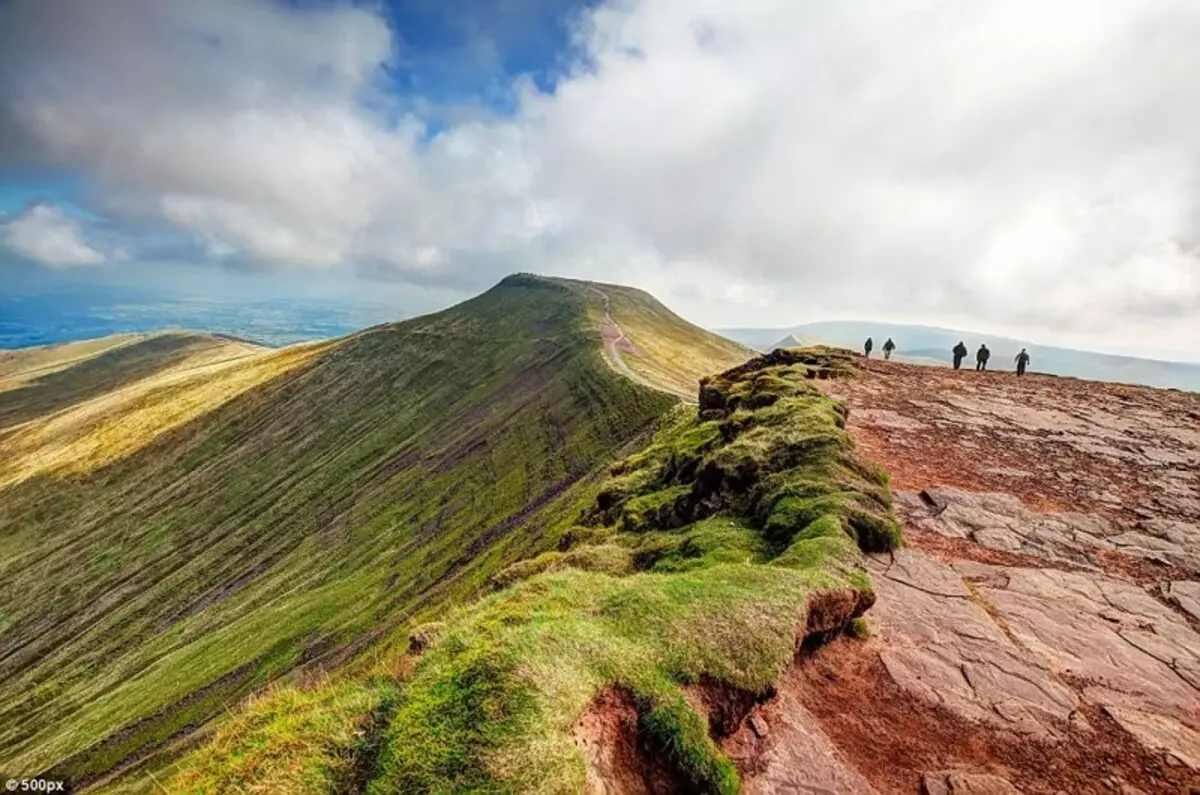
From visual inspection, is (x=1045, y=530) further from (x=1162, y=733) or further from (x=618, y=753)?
(x=618, y=753)

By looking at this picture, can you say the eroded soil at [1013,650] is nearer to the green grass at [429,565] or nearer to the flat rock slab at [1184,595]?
the flat rock slab at [1184,595]

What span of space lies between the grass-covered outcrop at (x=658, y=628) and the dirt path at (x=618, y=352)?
6834 centimetres

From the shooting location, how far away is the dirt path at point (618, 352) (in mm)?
99688

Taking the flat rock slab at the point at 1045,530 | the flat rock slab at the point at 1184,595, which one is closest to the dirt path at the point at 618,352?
the flat rock slab at the point at 1045,530

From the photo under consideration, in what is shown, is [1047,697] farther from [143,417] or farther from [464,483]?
[143,417]

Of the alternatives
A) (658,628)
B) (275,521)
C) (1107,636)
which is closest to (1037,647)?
(1107,636)

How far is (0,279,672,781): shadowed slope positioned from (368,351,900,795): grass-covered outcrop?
108ft

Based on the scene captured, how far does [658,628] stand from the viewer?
39.7 ft

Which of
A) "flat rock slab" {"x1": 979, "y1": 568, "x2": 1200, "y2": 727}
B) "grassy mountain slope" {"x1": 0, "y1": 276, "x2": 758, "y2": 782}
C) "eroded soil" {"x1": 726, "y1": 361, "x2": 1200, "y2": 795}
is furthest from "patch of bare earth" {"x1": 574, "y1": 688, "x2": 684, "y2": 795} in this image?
"flat rock slab" {"x1": 979, "y1": 568, "x2": 1200, "y2": 727}

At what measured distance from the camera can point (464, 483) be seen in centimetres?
10144

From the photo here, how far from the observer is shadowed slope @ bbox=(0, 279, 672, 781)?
242 feet

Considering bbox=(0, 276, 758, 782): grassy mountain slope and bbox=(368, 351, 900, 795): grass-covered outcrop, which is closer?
bbox=(368, 351, 900, 795): grass-covered outcrop

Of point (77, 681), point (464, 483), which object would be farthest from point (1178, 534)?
point (77, 681)

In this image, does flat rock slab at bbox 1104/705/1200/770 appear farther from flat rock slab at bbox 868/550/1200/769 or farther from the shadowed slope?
the shadowed slope
